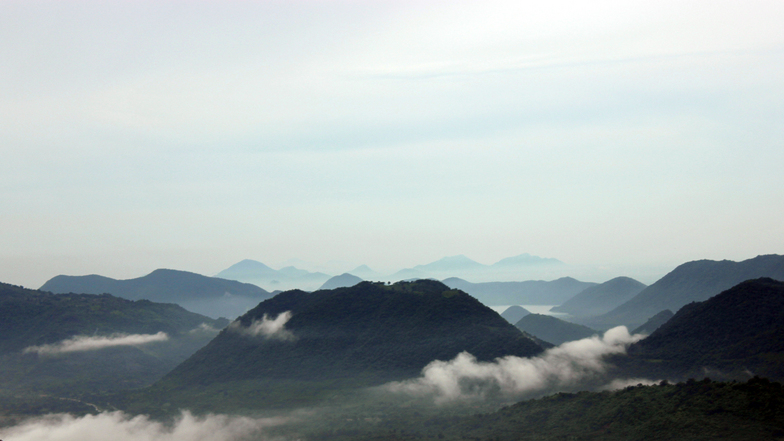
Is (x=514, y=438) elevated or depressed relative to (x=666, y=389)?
depressed

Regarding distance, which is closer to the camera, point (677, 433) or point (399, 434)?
point (677, 433)

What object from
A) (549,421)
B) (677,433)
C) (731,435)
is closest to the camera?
(731,435)

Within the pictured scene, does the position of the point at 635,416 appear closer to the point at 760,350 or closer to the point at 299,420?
the point at 760,350

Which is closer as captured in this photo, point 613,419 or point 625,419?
point 625,419

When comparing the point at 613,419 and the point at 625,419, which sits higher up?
the point at 625,419

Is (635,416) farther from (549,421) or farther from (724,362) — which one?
(724,362)

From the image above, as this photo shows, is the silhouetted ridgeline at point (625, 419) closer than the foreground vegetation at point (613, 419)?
Yes

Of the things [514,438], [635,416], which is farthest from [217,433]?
[635,416]

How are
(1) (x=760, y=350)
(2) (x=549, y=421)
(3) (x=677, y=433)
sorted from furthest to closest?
(1) (x=760, y=350), (2) (x=549, y=421), (3) (x=677, y=433)

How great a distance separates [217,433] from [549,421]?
111572 millimetres

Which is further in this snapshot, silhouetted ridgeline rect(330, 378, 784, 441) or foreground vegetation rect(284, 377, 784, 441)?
foreground vegetation rect(284, 377, 784, 441)

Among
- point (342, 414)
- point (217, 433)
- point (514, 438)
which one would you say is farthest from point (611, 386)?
point (217, 433)

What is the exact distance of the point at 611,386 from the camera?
7785 inches

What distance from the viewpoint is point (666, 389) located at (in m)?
146
